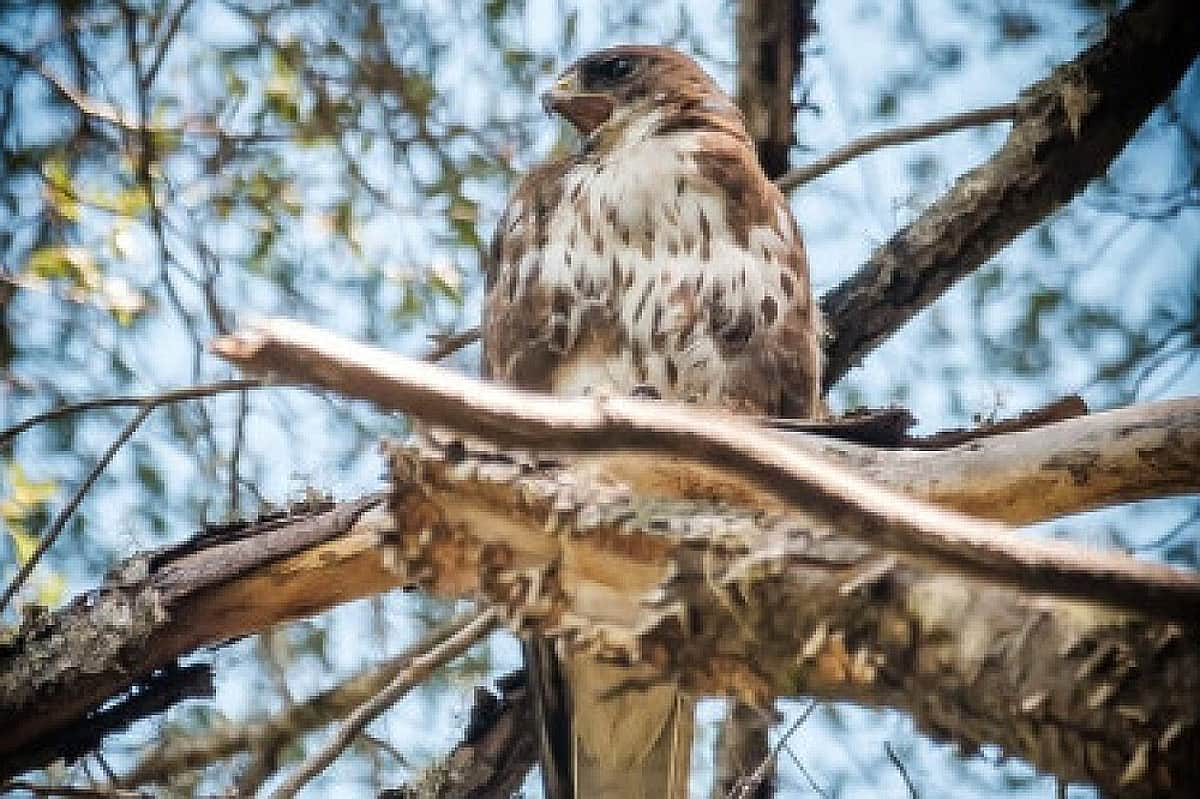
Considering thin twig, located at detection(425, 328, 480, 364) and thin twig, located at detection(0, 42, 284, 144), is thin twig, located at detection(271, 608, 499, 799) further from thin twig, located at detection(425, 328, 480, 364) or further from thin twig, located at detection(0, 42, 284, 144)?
thin twig, located at detection(0, 42, 284, 144)

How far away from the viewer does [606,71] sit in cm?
471

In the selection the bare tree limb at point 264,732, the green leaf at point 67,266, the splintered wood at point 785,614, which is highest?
the green leaf at point 67,266

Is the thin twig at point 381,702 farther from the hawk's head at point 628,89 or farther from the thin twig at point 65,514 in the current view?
the hawk's head at point 628,89

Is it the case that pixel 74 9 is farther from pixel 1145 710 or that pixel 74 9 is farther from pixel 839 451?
pixel 1145 710

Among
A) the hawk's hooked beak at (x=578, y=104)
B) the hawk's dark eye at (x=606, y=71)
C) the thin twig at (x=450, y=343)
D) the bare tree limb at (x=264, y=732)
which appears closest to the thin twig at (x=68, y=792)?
the bare tree limb at (x=264, y=732)

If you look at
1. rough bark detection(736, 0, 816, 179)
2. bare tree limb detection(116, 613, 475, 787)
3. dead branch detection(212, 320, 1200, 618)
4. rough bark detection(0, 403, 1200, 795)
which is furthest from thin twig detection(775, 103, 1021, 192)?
dead branch detection(212, 320, 1200, 618)

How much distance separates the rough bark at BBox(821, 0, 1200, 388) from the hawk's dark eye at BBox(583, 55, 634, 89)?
0.95 meters

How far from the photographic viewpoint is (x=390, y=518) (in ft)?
8.70

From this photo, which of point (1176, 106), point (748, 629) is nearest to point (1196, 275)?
point (1176, 106)

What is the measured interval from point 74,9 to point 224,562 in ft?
9.37

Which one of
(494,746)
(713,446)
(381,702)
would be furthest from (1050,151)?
(713,446)

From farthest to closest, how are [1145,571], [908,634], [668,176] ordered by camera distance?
[668,176], [908,634], [1145,571]

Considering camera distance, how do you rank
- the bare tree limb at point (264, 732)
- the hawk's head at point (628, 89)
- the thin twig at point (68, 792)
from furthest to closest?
the hawk's head at point (628, 89) < the bare tree limb at point (264, 732) < the thin twig at point (68, 792)

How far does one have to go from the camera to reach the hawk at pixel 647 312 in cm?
393
